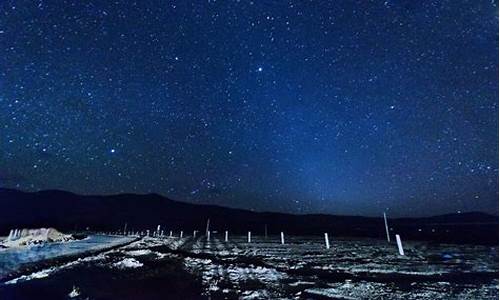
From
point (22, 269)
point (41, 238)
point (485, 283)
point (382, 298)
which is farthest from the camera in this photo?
point (41, 238)

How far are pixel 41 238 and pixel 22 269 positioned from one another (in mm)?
17613

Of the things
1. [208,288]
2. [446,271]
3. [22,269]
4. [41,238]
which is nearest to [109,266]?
[22,269]

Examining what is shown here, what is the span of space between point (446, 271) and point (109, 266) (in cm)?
1128

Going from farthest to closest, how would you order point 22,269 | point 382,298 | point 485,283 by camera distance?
point 22,269 < point 485,283 < point 382,298

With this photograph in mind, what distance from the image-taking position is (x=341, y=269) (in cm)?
1154

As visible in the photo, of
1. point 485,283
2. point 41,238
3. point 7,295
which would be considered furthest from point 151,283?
point 41,238

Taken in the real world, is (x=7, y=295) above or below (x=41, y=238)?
below

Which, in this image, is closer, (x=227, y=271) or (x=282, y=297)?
(x=282, y=297)

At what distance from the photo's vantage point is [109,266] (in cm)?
1201

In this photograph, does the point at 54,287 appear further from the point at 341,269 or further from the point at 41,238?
the point at 41,238

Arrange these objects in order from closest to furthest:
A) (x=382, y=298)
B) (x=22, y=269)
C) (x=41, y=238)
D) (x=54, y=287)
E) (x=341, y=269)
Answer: (x=382, y=298), (x=54, y=287), (x=22, y=269), (x=341, y=269), (x=41, y=238)

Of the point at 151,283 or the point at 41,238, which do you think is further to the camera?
the point at 41,238

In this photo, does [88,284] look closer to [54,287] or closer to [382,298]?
[54,287]

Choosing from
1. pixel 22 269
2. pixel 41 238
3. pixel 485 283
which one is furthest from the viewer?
pixel 41 238
